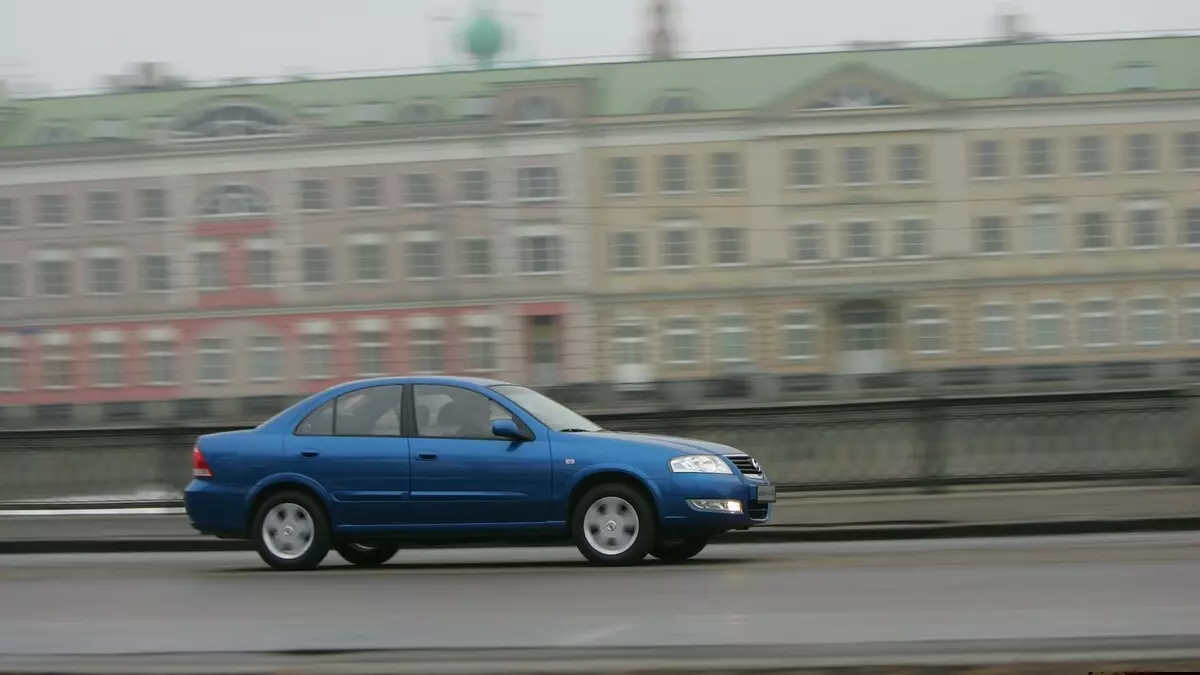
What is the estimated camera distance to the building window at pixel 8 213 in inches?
2051

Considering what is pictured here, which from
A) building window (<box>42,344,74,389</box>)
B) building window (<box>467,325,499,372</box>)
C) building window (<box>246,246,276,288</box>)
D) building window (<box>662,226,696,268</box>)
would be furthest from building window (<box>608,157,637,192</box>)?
building window (<box>42,344,74,389</box>)

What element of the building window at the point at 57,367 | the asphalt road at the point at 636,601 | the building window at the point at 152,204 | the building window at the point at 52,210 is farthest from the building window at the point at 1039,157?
the asphalt road at the point at 636,601

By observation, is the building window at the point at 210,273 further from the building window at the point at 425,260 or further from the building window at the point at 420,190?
the building window at the point at 420,190

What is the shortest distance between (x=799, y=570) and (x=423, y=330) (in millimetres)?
34018

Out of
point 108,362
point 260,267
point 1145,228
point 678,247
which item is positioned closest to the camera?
point 108,362

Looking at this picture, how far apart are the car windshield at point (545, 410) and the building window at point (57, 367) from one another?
28.7m

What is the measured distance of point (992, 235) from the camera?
193ft

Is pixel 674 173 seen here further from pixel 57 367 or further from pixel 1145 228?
pixel 57 367

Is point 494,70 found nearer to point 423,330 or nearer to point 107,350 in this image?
point 423,330

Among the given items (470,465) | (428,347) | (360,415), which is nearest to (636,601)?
(470,465)

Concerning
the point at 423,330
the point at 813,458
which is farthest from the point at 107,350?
the point at 813,458

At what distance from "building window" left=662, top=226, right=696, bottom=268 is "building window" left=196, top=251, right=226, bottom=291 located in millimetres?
18619

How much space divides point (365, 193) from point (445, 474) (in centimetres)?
4509

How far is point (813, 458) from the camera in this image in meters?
23.8
